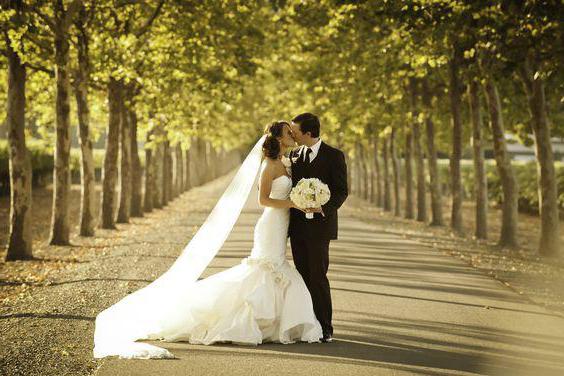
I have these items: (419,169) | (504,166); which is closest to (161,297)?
(504,166)

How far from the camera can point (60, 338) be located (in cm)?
832

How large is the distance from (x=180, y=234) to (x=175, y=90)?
4869 millimetres

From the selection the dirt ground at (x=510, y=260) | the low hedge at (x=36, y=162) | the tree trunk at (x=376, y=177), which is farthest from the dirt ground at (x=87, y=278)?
the tree trunk at (x=376, y=177)

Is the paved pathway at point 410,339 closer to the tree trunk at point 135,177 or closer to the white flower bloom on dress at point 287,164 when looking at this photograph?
the white flower bloom on dress at point 287,164

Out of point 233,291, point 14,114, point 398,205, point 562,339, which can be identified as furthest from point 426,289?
point 398,205

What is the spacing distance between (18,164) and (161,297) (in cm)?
840

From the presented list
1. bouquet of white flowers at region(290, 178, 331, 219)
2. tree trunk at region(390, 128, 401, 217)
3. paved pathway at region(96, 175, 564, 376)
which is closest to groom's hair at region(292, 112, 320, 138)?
bouquet of white flowers at region(290, 178, 331, 219)

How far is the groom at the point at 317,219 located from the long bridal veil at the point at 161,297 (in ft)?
2.14

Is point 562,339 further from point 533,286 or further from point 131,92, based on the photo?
point 131,92

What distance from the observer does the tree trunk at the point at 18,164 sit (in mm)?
15938

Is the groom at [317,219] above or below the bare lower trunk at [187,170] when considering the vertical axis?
below

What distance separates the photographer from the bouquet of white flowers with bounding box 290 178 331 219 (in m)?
8.20

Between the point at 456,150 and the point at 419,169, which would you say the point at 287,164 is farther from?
the point at 419,169

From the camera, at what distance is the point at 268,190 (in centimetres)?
866
